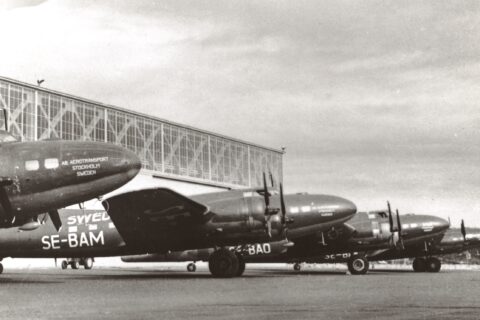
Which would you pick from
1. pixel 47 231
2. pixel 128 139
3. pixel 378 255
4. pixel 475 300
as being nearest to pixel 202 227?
pixel 47 231

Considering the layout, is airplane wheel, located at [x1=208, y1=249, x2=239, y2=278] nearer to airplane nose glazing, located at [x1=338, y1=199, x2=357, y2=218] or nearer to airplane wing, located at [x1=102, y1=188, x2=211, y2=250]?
airplane wing, located at [x1=102, y1=188, x2=211, y2=250]

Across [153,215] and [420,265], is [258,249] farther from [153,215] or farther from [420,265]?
[420,265]

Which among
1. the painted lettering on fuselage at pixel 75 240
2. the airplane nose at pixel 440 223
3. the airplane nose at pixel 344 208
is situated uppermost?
the airplane nose at pixel 344 208

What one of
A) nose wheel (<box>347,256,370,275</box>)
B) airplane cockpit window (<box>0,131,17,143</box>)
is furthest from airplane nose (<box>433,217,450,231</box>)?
airplane cockpit window (<box>0,131,17,143</box>)

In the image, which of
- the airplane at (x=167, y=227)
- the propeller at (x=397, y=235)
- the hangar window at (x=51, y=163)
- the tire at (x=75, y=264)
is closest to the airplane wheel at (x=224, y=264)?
the airplane at (x=167, y=227)

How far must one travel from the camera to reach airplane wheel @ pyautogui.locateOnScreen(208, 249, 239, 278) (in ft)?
69.3

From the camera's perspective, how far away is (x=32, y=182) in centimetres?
1381

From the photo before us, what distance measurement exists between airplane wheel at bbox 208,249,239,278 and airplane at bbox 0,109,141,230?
7.97m

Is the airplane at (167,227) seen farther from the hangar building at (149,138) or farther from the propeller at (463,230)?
→ the hangar building at (149,138)

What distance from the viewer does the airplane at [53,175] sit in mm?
13828

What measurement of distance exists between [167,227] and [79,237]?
349 centimetres

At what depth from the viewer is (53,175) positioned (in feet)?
45.5

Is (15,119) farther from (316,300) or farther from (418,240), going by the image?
(316,300)

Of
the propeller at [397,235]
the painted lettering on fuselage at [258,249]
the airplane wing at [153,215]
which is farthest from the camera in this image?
the propeller at [397,235]
